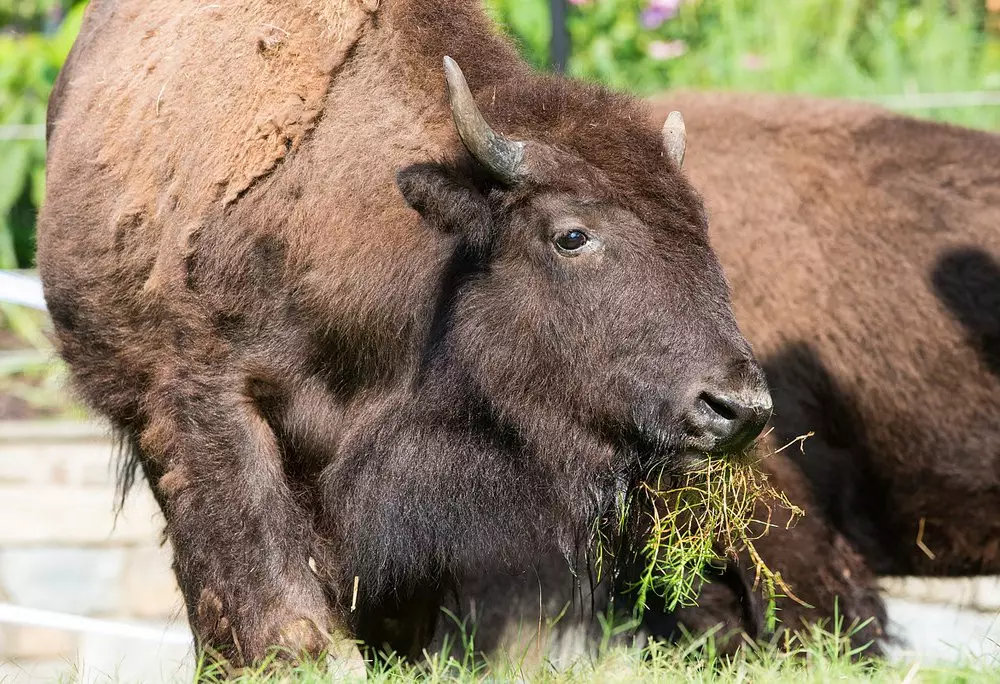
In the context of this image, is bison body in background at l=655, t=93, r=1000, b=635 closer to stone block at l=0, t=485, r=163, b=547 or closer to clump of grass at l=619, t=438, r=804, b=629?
clump of grass at l=619, t=438, r=804, b=629

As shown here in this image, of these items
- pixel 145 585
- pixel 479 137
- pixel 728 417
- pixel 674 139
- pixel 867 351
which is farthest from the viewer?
pixel 145 585

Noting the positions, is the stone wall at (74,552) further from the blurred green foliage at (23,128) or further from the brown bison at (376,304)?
the brown bison at (376,304)

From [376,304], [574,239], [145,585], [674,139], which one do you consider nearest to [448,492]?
[376,304]

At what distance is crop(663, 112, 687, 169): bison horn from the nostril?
0.85 metres

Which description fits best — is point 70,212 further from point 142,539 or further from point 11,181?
point 11,181

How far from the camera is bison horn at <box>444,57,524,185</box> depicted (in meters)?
3.96

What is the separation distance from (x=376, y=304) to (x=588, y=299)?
2.38 feet

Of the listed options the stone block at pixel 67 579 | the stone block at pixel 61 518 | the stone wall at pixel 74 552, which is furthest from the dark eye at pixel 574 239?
the stone block at pixel 67 579

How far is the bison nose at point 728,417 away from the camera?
3.87m

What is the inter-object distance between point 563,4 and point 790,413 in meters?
3.40

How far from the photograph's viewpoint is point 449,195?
13.8 ft

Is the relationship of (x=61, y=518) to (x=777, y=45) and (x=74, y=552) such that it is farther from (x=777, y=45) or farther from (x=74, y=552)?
(x=777, y=45)

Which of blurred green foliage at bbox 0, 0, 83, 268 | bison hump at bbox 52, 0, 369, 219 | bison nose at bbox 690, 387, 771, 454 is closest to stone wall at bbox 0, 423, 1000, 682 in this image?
blurred green foliage at bbox 0, 0, 83, 268

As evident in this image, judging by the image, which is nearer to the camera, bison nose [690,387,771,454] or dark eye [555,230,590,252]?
bison nose [690,387,771,454]
